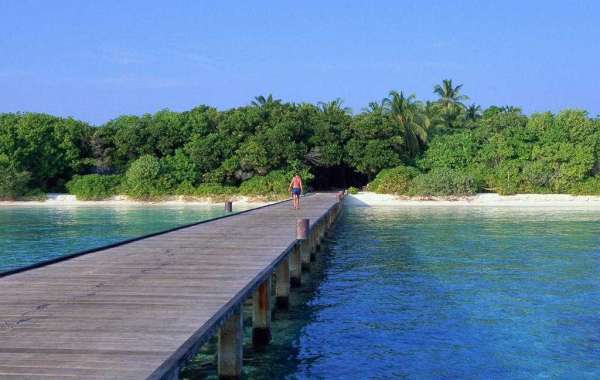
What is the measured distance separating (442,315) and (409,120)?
51.8 m

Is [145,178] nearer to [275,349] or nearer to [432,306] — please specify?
[432,306]

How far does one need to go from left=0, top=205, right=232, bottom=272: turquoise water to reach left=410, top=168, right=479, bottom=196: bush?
2110 cm

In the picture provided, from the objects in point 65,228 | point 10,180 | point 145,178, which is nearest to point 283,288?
point 65,228

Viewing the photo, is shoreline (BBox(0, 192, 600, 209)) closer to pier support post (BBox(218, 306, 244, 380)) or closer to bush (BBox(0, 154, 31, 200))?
bush (BBox(0, 154, 31, 200))

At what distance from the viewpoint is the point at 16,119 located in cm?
5872

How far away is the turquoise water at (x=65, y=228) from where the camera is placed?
23125 mm

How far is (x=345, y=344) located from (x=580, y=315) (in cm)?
560

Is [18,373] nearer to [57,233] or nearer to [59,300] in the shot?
[59,300]

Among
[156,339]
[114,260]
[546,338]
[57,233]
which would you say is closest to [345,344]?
[546,338]

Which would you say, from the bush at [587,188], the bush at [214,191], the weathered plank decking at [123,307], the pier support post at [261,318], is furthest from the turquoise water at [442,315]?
the bush at [214,191]

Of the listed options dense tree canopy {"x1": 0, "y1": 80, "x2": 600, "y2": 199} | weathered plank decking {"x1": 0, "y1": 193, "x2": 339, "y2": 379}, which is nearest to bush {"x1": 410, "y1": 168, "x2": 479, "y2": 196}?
dense tree canopy {"x1": 0, "y1": 80, "x2": 600, "y2": 199}

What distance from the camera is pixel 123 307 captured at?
7906 millimetres

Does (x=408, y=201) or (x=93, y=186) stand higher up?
(x=93, y=186)

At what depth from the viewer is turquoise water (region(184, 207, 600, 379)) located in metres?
10.0
